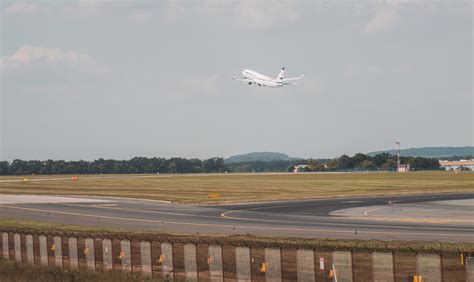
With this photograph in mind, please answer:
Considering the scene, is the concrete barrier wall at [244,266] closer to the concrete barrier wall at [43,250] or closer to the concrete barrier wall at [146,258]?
the concrete barrier wall at [146,258]

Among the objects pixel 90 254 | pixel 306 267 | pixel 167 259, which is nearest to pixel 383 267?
pixel 306 267

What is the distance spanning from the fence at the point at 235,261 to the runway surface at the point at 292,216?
1486 cm

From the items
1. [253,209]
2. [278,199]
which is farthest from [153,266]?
[278,199]

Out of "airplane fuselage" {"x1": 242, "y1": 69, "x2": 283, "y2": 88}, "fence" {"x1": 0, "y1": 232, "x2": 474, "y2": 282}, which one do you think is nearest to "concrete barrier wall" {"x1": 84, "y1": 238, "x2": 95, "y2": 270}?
"fence" {"x1": 0, "y1": 232, "x2": 474, "y2": 282}

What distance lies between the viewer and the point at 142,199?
87.8m

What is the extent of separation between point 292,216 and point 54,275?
36391 mm

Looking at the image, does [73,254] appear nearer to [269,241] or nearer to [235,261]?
Answer: [235,261]

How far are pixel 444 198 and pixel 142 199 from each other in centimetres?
3427

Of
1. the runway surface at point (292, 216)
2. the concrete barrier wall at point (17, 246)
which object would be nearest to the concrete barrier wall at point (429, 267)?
the concrete barrier wall at point (17, 246)

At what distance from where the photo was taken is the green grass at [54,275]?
24.8 m

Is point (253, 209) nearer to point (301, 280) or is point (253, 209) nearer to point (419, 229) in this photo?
point (419, 229)

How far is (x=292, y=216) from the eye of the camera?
6047 cm

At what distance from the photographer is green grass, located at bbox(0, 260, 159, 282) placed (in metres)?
24.8

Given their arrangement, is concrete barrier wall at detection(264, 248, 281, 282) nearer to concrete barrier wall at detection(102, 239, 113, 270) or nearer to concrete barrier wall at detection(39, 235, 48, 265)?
→ concrete barrier wall at detection(102, 239, 113, 270)
